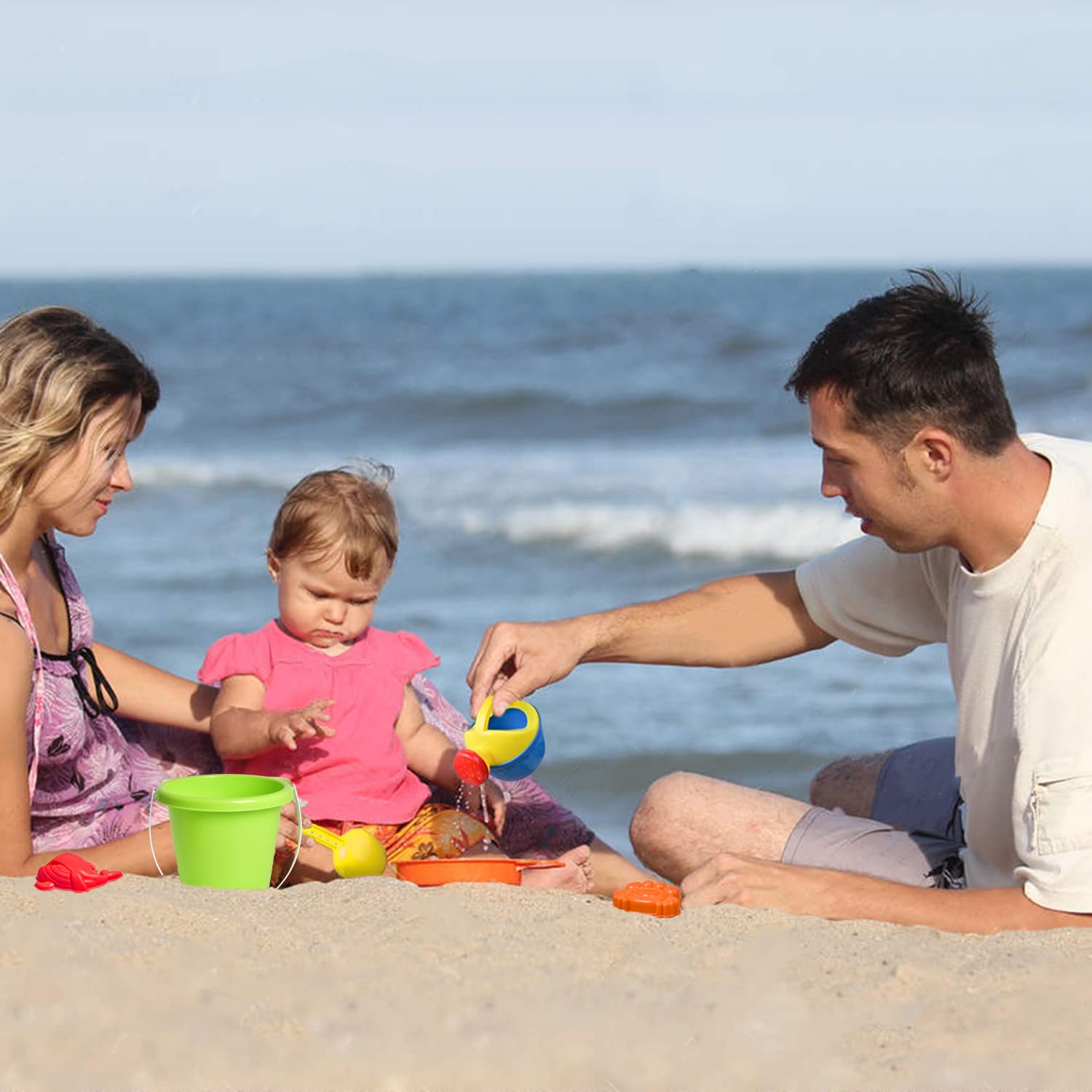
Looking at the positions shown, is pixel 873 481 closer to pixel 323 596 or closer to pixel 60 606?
pixel 323 596

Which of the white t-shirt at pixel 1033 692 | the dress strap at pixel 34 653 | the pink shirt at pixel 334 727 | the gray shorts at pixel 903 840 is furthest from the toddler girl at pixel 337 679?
the white t-shirt at pixel 1033 692

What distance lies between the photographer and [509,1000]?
259 centimetres

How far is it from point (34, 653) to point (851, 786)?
6.78ft

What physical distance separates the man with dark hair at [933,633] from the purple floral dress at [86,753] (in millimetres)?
664

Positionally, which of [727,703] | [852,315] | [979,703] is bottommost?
[727,703]

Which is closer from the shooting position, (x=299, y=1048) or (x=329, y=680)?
(x=299, y=1048)

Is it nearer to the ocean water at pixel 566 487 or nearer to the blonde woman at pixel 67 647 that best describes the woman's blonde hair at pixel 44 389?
the blonde woman at pixel 67 647

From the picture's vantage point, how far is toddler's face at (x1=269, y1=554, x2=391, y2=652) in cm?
381

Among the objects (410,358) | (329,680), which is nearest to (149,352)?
(410,358)

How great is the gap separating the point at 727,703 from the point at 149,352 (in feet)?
56.1

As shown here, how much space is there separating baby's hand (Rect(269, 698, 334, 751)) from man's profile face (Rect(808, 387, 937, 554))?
3.84 ft

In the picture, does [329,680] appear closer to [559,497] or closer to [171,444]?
[559,497]

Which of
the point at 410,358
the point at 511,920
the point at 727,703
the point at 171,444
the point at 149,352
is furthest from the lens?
the point at 149,352

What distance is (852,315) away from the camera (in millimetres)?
3250
